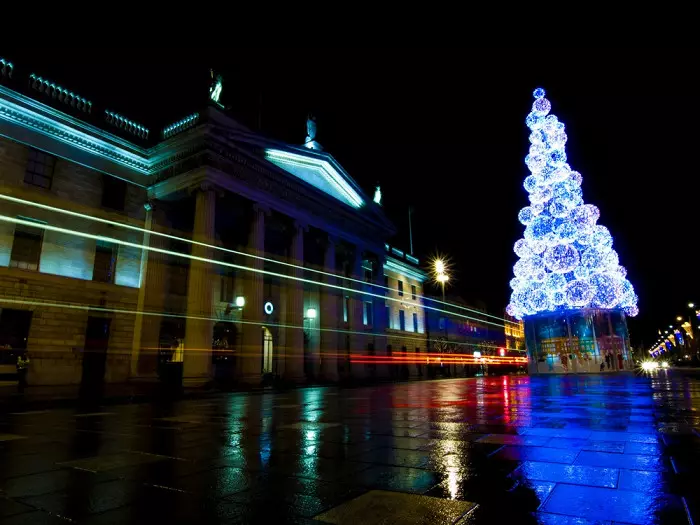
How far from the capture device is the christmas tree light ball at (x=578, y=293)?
24.6 meters

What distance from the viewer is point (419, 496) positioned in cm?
284

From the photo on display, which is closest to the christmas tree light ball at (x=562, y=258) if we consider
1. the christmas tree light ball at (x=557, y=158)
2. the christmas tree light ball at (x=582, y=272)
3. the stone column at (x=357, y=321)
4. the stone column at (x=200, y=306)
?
the christmas tree light ball at (x=582, y=272)

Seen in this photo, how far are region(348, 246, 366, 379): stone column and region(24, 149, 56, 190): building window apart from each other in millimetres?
19776

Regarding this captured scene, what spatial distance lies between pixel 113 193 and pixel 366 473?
77.3 feet

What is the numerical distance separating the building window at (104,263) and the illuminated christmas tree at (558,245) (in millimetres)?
24162

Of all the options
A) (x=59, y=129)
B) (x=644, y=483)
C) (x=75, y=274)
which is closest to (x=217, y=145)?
(x=59, y=129)

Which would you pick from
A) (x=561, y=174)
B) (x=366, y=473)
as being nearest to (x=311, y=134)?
(x=561, y=174)

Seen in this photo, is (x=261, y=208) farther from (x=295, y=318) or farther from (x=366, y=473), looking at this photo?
(x=366, y=473)

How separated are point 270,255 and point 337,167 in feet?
26.8

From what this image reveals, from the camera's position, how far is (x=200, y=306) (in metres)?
19.7

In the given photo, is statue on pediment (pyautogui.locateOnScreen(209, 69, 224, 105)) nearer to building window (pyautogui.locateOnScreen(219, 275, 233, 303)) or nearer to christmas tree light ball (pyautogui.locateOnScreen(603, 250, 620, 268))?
building window (pyautogui.locateOnScreen(219, 275, 233, 303))

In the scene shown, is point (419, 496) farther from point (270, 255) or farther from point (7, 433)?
point (270, 255)

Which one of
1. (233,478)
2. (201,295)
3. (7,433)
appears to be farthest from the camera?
(201,295)

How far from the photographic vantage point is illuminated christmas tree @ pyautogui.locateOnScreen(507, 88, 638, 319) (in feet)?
82.6
